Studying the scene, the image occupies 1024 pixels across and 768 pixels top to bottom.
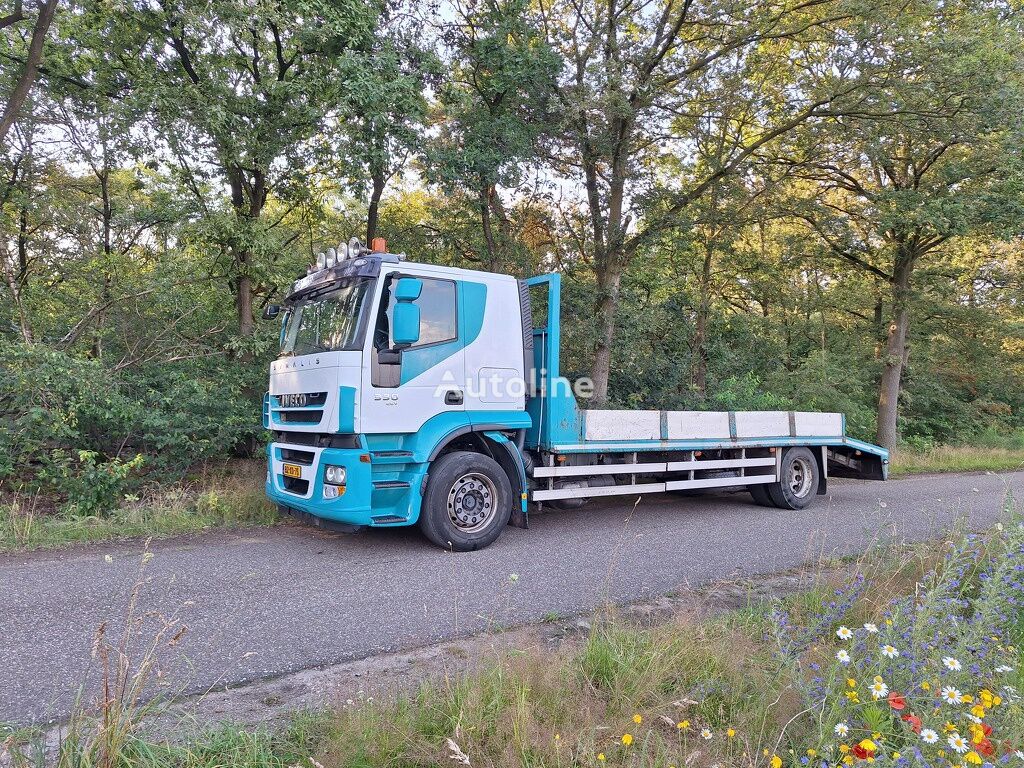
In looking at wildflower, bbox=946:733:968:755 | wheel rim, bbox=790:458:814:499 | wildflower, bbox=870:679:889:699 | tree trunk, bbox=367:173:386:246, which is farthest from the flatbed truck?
tree trunk, bbox=367:173:386:246

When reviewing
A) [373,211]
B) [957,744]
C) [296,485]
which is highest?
[373,211]

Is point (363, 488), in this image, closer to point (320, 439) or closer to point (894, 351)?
point (320, 439)

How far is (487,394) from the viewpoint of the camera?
6.02m

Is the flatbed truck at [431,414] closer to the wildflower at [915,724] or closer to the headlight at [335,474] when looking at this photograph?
the headlight at [335,474]

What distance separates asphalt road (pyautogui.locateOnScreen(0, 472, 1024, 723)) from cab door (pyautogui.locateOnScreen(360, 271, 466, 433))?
1.30m

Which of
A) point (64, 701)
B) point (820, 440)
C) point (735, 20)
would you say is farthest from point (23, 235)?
point (820, 440)

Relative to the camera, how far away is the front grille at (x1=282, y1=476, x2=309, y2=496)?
18.7 feet

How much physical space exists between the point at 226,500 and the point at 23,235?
344 inches

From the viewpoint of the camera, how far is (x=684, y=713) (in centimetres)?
262

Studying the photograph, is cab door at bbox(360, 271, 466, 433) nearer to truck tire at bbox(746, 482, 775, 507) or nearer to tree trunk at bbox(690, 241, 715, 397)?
truck tire at bbox(746, 482, 775, 507)

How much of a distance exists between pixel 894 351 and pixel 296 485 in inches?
622

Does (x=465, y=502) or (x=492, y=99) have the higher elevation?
(x=492, y=99)

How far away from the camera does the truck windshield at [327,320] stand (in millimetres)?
5523

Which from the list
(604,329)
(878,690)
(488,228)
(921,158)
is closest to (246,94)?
(488,228)
